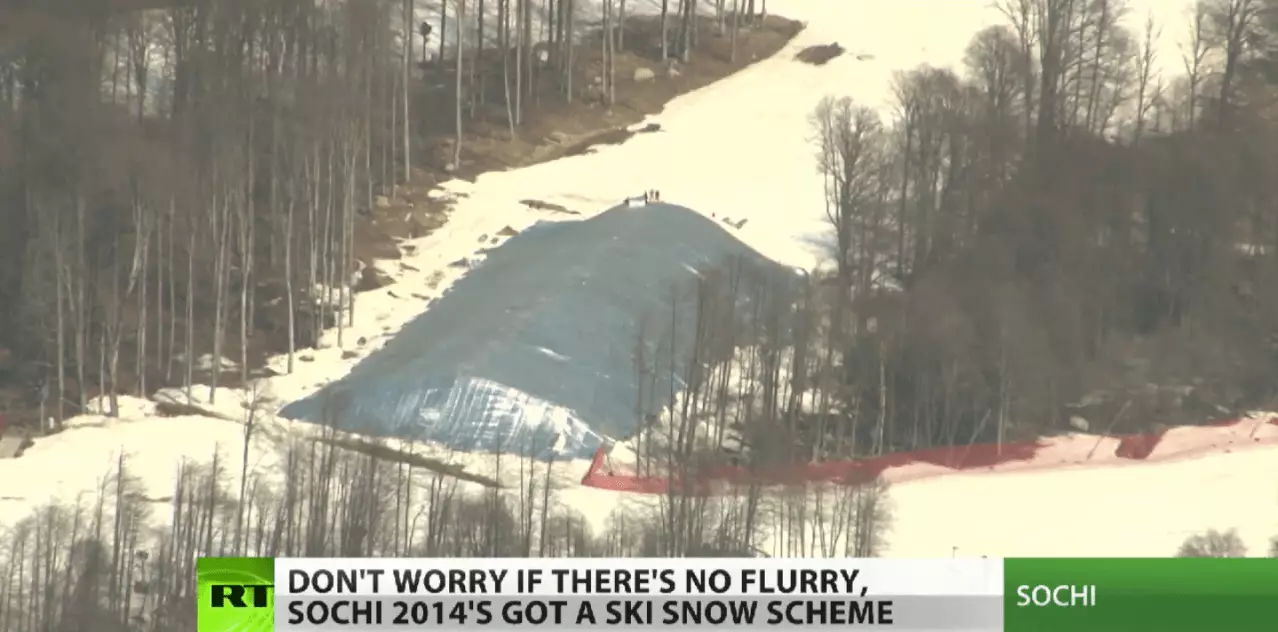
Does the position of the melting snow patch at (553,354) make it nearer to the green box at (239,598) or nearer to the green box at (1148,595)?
the green box at (1148,595)

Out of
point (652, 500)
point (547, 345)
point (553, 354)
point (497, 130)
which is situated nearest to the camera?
point (652, 500)

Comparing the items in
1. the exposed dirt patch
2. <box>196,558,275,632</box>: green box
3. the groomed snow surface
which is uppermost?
the exposed dirt patch

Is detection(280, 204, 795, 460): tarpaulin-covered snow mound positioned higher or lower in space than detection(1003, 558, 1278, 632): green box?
higher

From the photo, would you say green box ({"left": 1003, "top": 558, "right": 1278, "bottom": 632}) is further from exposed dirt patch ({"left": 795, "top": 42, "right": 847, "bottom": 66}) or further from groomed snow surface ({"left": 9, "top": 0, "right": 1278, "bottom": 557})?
exposed dirt patch ({"left": 795, "top": 42, "right": 847, "bottom": 66})

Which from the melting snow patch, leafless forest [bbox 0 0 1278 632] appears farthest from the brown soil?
the melting snow patch

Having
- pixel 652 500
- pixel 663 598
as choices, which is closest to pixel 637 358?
pixel 652 500

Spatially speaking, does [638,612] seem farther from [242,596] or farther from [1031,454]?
[1031,454]
